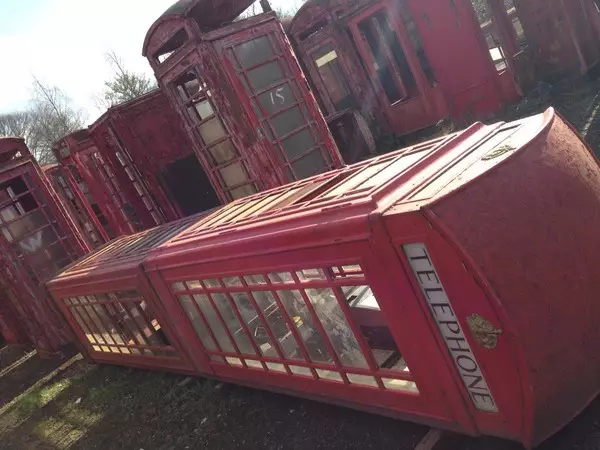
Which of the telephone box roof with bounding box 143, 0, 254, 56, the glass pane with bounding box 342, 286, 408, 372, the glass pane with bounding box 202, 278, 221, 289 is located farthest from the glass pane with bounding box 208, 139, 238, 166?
the glass pane with bounding box 342, 286, 408, 372

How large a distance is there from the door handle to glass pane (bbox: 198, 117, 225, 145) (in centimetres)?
549

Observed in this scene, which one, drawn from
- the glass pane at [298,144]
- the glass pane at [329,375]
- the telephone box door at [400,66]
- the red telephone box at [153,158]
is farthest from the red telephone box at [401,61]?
the glass pane at [329,375]

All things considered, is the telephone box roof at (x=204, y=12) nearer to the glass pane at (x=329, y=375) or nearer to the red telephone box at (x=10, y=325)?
the glass pane at (x=329, y=375)

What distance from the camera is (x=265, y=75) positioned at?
6316mm

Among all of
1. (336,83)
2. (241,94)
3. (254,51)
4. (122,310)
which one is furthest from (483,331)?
(336,83)

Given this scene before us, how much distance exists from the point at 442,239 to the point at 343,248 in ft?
2.01

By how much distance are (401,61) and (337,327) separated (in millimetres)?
10845

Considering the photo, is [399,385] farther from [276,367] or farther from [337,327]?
[276,367]

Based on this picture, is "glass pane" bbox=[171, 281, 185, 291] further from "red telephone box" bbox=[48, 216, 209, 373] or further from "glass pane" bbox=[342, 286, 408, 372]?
"glass pane" bbox=[342, 286, 408, 372]

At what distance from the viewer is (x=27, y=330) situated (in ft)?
27.9

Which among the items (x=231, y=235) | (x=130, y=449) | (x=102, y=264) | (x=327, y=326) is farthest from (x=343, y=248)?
(x=102, y=264)

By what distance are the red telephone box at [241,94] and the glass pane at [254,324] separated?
124 inches

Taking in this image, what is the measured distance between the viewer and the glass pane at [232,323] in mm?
3590

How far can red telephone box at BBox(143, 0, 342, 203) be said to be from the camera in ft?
19.6
